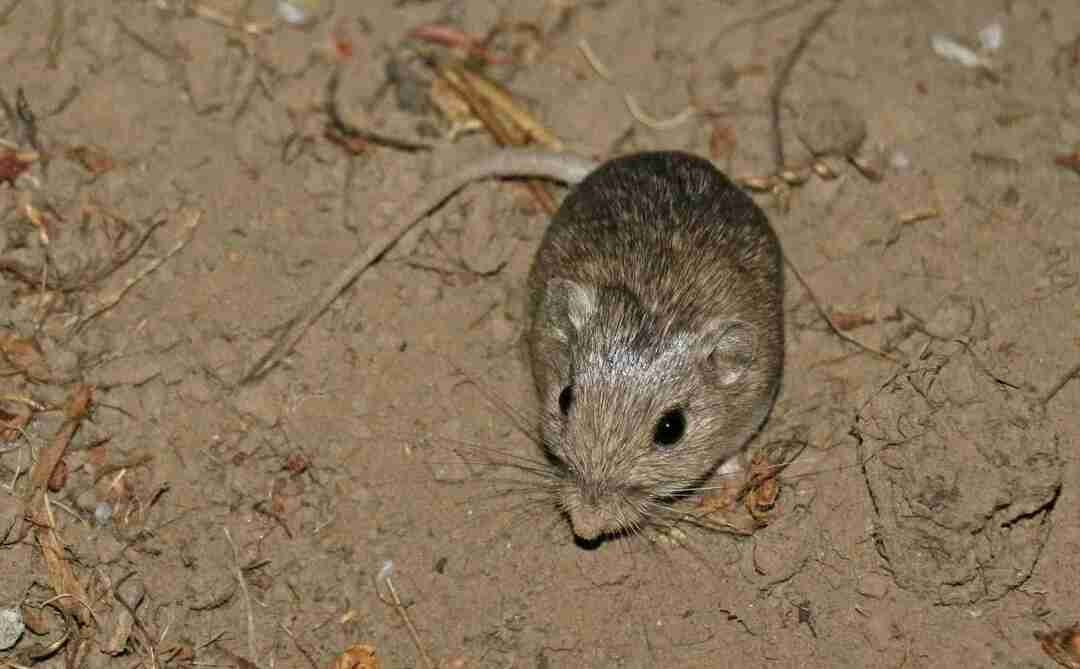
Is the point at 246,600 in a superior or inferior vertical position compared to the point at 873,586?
inferior

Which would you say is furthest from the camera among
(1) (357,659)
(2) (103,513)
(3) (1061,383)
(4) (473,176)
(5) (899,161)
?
(5) (899,161)

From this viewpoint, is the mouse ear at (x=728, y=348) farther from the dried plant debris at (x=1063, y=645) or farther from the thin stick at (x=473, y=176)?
the dried plant debris at (x=1063, y=645)

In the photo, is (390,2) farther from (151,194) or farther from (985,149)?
(985,149)

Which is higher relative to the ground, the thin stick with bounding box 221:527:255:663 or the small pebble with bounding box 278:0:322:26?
the small pebble with bounding box 278:0:322:26

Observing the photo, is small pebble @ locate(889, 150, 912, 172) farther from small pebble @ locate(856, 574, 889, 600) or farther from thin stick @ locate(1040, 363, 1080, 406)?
small pebble @ locate(856, 574, 889, 600)

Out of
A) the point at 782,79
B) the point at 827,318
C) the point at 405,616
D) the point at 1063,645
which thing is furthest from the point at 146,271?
the point at 1063,645

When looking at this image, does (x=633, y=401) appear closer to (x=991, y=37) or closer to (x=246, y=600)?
(x=246, y=600)

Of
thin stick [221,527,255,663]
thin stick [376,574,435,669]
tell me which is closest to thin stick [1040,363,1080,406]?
thin stick [376,574,435,669]


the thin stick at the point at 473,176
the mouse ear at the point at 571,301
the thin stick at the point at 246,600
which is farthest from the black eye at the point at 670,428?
the thin stick at the point at 246,600
